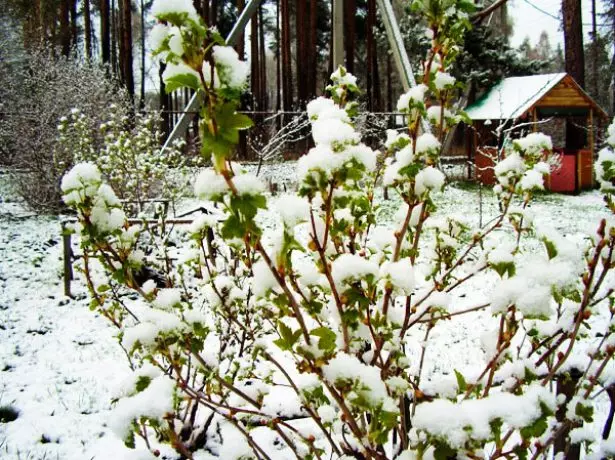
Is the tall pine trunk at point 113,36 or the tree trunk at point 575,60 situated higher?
the tall pine trunk at point 113,36

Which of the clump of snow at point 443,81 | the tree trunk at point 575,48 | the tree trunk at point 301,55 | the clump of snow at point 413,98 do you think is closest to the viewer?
the clump of snow at point 413,98

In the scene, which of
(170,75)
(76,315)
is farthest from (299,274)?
(76,315)

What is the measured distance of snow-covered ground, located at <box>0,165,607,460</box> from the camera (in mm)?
2867

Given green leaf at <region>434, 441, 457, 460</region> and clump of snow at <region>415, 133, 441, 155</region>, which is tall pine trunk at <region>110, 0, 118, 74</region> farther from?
green leaf at <region>434, 441, 457, 460</region>

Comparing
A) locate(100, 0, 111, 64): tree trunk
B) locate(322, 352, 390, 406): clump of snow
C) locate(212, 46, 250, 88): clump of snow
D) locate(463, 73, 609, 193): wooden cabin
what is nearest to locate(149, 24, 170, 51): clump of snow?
locate(212, 46, 250, 88): clump of snow

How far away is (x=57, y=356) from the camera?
410 centimetres

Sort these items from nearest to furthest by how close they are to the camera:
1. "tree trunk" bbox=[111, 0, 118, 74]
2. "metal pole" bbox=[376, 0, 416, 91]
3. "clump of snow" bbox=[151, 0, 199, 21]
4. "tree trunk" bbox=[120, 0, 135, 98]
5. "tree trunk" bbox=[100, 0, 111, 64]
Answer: "clump of snow" bbox=[151, 0, 199, 21] → "metal pole" bbox=[376, 0, 416, 91] → "tree trunk" bbox=[120, 0, 135, 98] → "tree trunk" bbox=[100, 0, 111, 64] → "tree trunk" bbox=[111, 0, 118, 74]

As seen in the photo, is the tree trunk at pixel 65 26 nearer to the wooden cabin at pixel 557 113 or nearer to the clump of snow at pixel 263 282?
the wooden cabin at pixel 557 113

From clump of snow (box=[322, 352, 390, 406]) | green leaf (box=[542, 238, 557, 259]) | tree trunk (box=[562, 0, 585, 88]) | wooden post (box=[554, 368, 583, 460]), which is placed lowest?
wooden post (box=[554, 368, 583, 460])

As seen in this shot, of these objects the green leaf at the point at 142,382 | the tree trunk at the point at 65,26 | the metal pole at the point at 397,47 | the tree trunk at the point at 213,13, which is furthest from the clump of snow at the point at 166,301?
the tree trunk at the point at 65,26

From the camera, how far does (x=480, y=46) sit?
52.2 feet

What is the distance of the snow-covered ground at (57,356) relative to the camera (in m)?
2.87

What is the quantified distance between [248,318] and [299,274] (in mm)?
1414

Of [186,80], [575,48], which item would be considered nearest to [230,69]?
[186,80]
